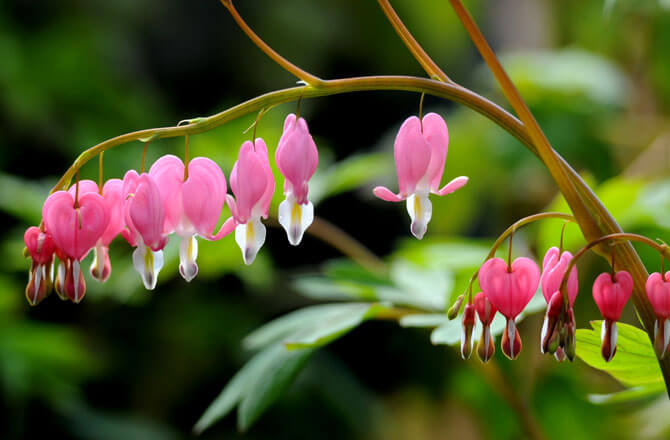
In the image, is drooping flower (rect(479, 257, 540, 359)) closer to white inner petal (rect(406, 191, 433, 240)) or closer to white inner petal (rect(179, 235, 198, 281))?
white inner petal (rect(406, 191, 433, 240))

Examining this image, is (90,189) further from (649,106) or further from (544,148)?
(649,106)

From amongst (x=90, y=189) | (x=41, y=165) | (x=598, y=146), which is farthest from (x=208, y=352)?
(x=90, y=189)

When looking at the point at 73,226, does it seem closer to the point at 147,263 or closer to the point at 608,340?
the point at 147,263

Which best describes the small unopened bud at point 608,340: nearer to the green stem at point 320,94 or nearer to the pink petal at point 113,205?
the green stem at point 320,94

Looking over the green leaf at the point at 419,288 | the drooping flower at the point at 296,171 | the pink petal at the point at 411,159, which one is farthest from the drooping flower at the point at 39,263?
the green leaf at the point at 419,288

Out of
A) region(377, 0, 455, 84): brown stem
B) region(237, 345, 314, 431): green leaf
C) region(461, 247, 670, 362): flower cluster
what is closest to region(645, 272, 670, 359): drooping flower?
region(461, 247, 670, 362): flower cluster

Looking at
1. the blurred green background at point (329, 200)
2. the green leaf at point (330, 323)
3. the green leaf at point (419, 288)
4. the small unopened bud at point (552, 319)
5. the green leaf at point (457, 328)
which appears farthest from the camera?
the blurred green background at point (329, 200)

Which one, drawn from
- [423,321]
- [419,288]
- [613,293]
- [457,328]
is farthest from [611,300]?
[419,288]
